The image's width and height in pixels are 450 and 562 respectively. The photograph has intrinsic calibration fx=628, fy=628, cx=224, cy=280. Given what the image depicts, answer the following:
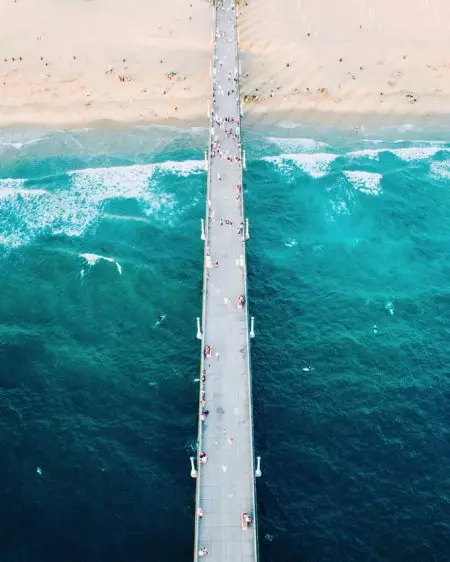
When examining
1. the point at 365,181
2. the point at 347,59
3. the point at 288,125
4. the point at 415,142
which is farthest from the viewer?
the point at 347,59

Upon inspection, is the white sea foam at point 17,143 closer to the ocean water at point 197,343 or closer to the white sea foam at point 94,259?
the ocean water at point 197,343

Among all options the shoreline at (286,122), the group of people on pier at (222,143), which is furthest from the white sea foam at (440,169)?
the group of people on pier at (222,143)

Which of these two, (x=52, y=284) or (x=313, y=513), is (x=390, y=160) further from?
(x=313, y=513)

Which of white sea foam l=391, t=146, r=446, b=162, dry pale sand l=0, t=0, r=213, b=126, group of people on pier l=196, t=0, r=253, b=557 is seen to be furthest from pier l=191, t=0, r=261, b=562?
white sea foam l=391, t=146, r=446, b=162

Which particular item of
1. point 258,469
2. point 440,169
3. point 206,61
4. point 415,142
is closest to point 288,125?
point 415,142

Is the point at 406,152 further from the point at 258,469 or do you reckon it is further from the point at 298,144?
the point at 258,469

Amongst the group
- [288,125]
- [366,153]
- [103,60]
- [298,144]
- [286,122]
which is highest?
[103,60]
